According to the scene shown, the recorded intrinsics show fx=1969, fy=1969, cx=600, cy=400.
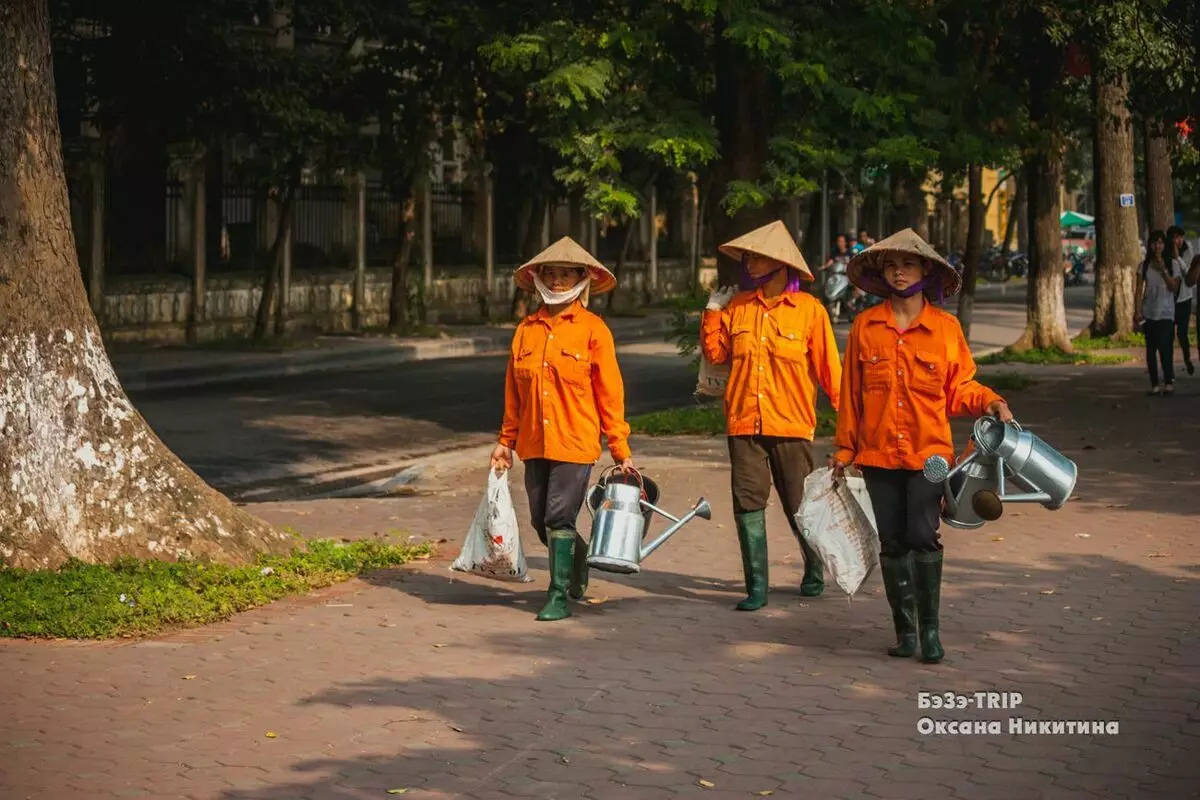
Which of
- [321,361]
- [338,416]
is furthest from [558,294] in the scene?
[321,361]

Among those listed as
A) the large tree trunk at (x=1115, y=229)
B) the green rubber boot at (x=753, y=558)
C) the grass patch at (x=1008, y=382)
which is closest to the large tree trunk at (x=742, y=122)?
the grass patch at (x=1008, y=382)

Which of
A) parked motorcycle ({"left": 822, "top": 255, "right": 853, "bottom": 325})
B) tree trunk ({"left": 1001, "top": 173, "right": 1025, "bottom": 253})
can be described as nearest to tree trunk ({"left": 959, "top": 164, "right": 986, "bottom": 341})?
parked motorcycle ({"left": 822, "top": 255, "right": 853, "bottom": 325})

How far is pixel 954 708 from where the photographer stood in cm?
725

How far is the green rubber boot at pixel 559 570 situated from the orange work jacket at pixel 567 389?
0.37 meters

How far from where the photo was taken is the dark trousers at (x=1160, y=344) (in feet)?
64.6

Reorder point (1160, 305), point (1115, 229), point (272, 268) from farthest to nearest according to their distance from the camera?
point (272, 268) → point (1115, 229) → point (1160, 305)

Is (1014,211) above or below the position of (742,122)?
below

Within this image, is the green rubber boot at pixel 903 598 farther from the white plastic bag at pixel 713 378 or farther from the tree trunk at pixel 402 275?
the tree trunk at pixel 402 275

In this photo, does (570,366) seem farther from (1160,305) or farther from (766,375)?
(1160,305)

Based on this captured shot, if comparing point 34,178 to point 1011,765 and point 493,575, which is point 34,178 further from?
point 1011,765

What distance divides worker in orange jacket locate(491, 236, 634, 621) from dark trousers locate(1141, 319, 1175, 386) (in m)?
11.8

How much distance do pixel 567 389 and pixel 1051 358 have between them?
17352mm

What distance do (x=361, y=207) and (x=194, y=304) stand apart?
512 centimetres

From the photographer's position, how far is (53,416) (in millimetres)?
9836
